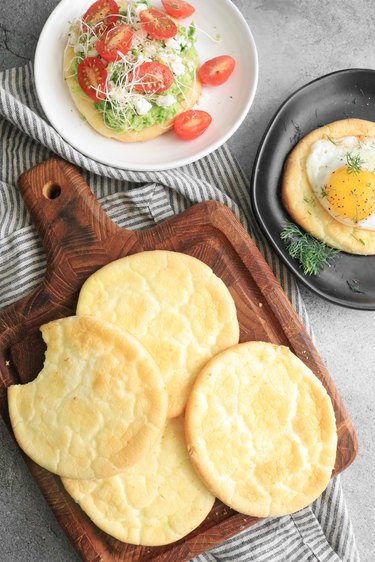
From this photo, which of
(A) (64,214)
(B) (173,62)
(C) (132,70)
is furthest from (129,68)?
(A) (64,214)

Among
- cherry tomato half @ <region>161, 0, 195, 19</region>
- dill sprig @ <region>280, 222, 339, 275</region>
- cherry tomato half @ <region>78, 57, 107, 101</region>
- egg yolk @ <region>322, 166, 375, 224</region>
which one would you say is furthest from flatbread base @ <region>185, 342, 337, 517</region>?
cherry tomato half @ <region>161, 0, 195, 19</region>

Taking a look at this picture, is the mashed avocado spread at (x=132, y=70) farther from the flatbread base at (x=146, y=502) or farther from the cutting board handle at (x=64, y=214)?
the flatbread base at (x=146, y=502)

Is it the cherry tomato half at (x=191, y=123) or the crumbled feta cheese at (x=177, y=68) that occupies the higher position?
the crumbled feta cheese at (x=177, y=68)

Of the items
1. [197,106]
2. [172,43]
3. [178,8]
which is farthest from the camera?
[197,106]

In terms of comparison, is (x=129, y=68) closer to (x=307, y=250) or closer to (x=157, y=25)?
(x=157, y=25)

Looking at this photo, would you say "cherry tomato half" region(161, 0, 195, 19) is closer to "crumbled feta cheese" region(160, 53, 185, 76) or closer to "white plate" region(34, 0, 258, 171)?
"white plate" region(34, 0, 258, 171)

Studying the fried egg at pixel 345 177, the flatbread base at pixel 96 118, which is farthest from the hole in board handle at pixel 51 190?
the fried egg at pixel 345 177
